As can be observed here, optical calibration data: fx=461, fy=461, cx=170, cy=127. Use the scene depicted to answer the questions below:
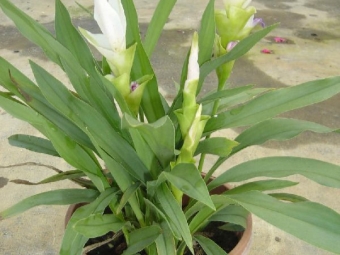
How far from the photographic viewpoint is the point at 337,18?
8.73ft

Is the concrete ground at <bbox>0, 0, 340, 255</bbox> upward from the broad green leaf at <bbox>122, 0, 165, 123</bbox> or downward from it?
downward

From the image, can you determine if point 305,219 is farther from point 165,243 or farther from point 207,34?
point 207,34

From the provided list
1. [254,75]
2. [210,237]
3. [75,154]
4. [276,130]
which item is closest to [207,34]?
[276,130]

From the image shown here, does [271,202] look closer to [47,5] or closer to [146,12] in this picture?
[146,12]

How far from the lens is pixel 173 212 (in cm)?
69

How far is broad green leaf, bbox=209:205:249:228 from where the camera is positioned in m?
0.86

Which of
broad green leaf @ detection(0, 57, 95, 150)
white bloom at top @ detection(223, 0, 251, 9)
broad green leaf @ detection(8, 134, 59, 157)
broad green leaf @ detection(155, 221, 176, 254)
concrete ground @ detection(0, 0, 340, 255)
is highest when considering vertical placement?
white bloom at top @ detection(223, 0, 251, 9)

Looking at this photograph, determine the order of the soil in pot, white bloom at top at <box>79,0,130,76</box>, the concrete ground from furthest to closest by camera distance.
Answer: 1. the concrete ground
2. the soil in pot
3. white bloom at top at <box>79,0,130,76</box>

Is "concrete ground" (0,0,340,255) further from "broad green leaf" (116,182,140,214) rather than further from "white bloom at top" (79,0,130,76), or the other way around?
"white bloom at top" (79,0,130,76)

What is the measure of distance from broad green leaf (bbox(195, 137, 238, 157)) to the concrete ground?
56cm

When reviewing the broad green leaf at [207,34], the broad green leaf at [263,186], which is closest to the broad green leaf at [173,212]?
the broad green leaf at [263,186]

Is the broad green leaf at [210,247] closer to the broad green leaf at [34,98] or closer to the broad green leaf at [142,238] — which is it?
the broad green leaf at [142,238]

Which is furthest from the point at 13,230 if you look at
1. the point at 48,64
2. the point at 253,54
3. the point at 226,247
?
the point at 253,54

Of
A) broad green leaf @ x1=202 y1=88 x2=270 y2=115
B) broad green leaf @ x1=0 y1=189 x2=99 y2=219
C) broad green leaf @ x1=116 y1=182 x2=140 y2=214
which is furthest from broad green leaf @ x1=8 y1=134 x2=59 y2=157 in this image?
broad green leaf @ x1=202 y1=88 x2=270 y2=115
